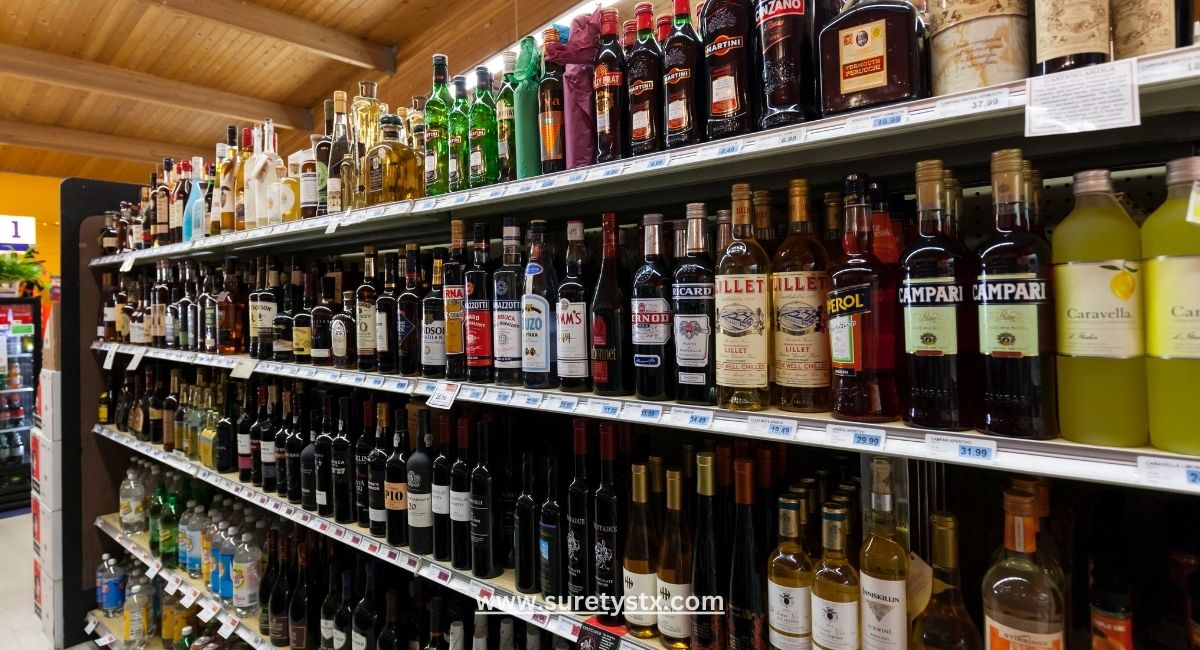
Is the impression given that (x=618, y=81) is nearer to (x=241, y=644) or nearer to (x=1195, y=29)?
(x=1195, y=29)

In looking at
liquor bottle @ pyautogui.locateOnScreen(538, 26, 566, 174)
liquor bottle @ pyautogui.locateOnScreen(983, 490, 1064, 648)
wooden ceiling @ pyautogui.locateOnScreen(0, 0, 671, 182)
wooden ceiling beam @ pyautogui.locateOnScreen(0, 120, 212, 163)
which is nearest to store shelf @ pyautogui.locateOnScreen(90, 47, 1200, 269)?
liquor bottle @ pyautogui.locateOnScreen(538, 26, 566, 174)

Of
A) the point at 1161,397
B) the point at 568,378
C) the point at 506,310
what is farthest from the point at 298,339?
the point at 1161,397

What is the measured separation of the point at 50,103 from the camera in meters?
4.95

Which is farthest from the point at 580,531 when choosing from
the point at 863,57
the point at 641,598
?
the point at 863,57

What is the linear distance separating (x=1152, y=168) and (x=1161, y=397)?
606 mm

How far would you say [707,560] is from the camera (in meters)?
1.25

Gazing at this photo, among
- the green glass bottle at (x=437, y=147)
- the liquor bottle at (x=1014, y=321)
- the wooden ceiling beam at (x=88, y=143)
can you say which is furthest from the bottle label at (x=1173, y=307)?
the wooden ceiling beam at (x=88, y=143)

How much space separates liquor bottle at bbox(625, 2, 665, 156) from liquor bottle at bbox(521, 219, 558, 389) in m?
0.32

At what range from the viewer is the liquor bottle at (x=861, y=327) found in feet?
3.15

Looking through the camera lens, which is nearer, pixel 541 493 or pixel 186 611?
Result: pixel 541 493

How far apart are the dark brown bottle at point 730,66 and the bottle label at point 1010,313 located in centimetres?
51

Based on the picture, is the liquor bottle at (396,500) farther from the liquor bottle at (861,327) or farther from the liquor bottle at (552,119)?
the liquor bottle at (861,327)

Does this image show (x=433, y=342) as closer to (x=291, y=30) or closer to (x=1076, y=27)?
(x=1076, y=27)

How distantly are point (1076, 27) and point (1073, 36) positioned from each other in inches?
0.4
